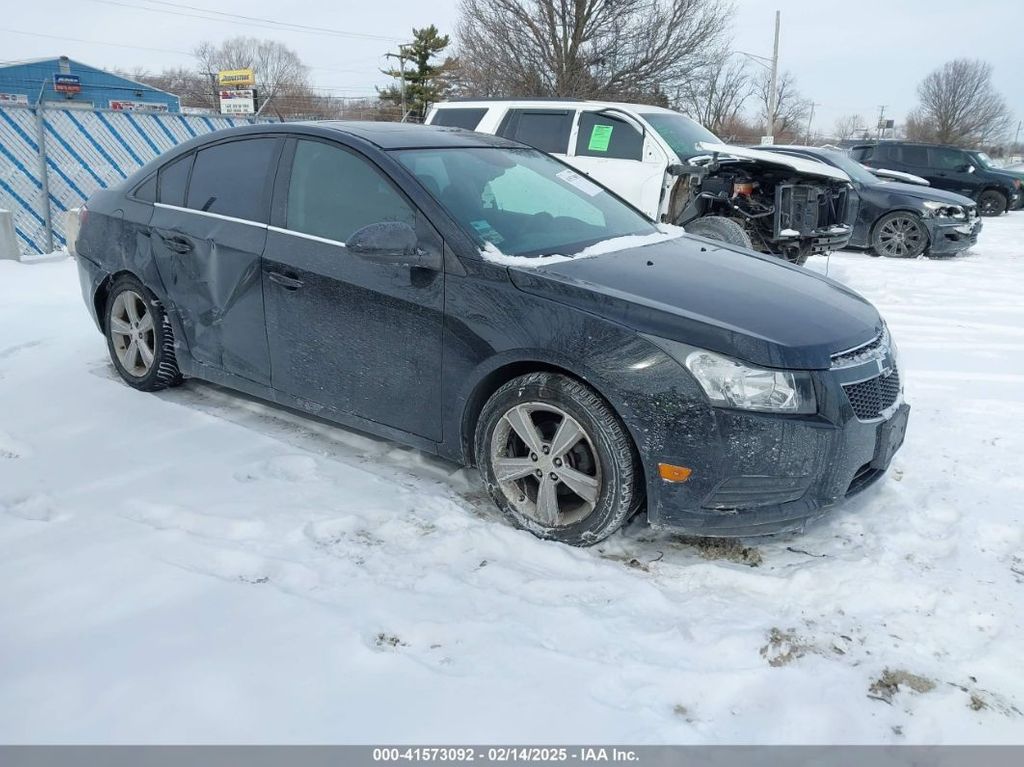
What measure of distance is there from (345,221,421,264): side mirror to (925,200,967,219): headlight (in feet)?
33.6

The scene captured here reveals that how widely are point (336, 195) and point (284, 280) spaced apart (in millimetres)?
473

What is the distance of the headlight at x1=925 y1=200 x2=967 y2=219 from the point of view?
11.2 m

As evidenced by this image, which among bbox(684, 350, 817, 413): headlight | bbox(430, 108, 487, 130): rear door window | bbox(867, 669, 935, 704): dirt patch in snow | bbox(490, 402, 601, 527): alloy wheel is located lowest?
bbox(867, 669, 935, 704): dirt patch in snow

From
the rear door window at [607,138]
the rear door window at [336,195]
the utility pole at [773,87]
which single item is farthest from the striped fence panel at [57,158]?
the utility pole at [773,87]

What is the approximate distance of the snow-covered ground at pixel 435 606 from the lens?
2174 millimetres

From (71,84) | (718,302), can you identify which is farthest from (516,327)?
(71,84)

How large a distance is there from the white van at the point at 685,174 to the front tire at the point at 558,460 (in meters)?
5.33

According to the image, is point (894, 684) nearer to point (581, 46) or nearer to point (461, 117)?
point (461, 117)

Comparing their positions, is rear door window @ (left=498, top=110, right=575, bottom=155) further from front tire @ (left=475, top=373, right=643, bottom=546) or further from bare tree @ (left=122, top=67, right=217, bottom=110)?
bare tree @ (left=122, top=67, right=217, bottom=110)

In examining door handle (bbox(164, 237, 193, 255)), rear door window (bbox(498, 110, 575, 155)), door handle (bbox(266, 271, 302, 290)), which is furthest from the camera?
rear door window (bbox(498, 110, 575, 155))

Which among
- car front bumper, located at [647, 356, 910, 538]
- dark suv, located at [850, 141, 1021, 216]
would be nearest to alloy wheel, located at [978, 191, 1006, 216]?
dark suv, located at [850, 141, 1021, 216]

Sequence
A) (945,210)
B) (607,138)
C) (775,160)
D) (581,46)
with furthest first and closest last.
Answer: (581,46) → (945,210) → (607,138) → (775,160)

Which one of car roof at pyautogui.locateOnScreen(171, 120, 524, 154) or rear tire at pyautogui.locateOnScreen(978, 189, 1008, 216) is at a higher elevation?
car roof at pyautogui.locateOnScreen(171, 120, 524, 154)

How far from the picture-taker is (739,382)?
9.14ft
